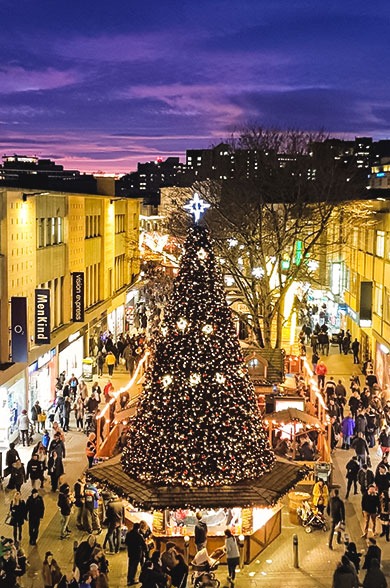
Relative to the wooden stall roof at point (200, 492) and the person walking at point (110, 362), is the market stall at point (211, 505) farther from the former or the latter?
the person walking at point (110, 362)

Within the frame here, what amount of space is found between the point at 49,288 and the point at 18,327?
17.9 feet

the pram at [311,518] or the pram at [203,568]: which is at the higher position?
→ the pram at [203,568]

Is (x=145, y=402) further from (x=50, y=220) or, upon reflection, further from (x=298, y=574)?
(x=50, y=220)

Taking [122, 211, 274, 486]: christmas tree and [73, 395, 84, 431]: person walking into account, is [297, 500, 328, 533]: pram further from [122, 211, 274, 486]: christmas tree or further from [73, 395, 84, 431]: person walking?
[73, 395, 84, 431]: person walking

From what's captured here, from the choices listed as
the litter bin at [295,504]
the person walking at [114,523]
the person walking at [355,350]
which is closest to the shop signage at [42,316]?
the person walking at [114,523]

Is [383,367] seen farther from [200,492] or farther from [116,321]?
[200,492]

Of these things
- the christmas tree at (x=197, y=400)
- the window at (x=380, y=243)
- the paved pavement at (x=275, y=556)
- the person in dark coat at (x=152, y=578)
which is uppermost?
the window at (x=380, y=243)

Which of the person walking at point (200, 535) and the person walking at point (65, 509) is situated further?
the person walking at point (65, 509)

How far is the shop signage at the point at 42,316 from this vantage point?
86.0 ft

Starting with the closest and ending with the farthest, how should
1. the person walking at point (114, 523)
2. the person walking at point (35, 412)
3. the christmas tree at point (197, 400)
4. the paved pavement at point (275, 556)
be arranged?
the paved pavement at point (275, 556) → the christmas tree at point (197, 400) → the person walking at point (114, 523) → the person walking at point (35, 412)

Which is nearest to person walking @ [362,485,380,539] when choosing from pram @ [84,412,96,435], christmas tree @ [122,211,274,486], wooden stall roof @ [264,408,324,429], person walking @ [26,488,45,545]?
christmas tree @ [122,211,274,486]

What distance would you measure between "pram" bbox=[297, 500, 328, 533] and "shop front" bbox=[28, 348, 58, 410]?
38.7ft

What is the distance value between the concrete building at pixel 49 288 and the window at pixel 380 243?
12.9 meters

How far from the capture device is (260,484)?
52.6ft
